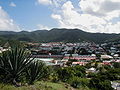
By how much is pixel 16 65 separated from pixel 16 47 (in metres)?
0.76

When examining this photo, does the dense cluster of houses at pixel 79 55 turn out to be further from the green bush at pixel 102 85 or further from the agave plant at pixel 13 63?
the agave plant at pixel 13 63

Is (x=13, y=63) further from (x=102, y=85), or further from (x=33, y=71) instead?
(x=102, y=85)

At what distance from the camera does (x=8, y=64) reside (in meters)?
8.22

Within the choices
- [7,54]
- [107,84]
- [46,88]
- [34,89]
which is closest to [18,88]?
[34,89]

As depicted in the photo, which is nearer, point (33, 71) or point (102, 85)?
point (33, 71)

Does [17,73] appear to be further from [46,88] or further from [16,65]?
[46,88]

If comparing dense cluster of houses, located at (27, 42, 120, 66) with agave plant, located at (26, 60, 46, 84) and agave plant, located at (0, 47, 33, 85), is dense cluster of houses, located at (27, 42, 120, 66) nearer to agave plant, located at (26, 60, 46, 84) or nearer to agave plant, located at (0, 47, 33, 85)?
agave plant, located at (26, 60, 46, 84)

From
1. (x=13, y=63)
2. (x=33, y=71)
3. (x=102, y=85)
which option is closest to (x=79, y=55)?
(x=102, y=85)

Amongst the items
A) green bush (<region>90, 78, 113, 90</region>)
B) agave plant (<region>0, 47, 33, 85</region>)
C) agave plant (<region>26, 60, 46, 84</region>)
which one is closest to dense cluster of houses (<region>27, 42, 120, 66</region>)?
green bush (<region>90, 78, 113, 90</region>)

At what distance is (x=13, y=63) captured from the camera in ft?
26.8

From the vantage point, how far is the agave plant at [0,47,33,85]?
8.12 meters

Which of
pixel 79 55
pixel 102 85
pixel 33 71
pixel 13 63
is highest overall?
pixel 13 63

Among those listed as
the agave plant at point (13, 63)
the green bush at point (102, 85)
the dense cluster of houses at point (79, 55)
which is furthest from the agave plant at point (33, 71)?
the dense cluster of houses at point (79, 55)

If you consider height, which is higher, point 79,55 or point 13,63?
point 13,63
